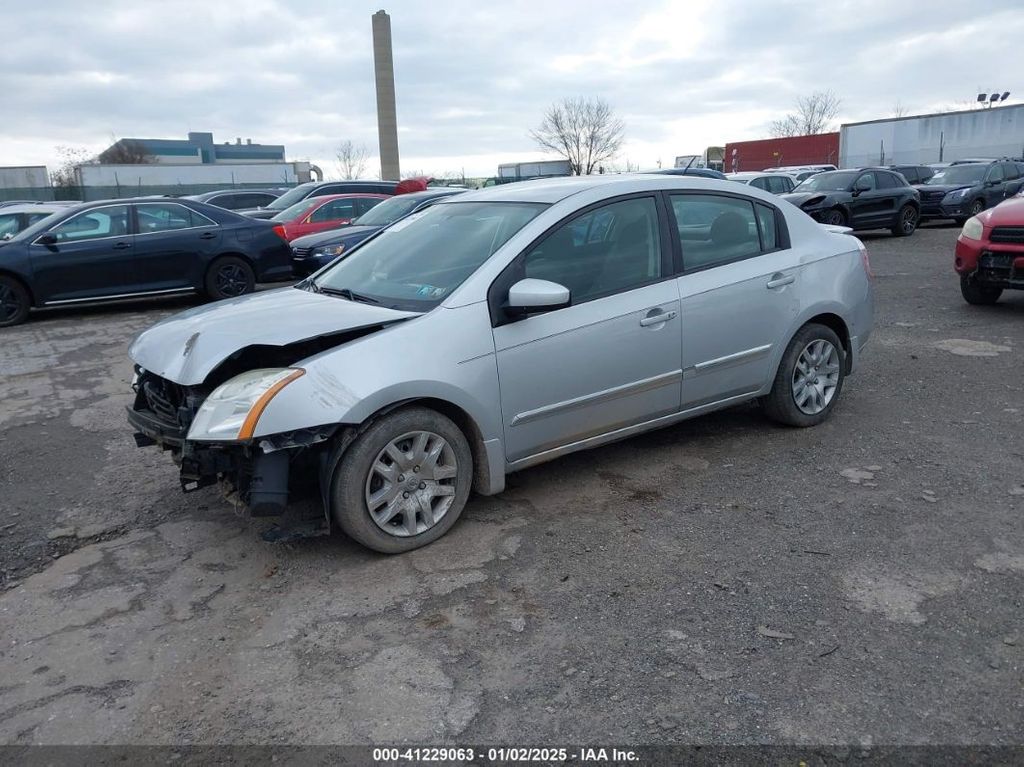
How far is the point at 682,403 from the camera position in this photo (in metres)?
4.78

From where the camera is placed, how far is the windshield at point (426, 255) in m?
4.25

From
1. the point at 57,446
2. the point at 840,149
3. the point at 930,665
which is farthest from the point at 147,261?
the point at 840,149

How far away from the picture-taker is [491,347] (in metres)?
3.99

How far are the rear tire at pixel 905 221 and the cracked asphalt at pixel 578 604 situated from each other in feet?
46.0

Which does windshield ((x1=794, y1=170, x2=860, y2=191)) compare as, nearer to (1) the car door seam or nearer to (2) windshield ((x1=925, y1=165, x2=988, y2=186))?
(2) windshield ((x1=925, y1=165, x2=988, y2=186))

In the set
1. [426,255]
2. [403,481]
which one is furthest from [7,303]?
[403,481]

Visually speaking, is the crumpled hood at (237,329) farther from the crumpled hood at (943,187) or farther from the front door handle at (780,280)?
the crumpled hood at (943,187)

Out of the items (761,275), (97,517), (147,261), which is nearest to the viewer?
(97,517)

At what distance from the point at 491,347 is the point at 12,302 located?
9473 millimetres

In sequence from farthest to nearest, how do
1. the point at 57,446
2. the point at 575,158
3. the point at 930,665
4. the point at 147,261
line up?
the point at 575,158
the point at 147,261
the point at 57,446
the point at 930,665

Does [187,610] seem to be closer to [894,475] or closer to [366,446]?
Result: [366,446]

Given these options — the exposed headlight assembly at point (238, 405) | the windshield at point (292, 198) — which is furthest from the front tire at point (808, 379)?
the windshield at point (292, 198)

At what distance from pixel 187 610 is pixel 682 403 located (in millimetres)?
2809

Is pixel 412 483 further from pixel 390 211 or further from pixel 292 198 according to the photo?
pixel 292 198
